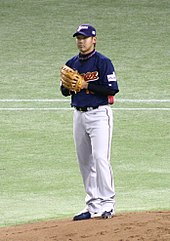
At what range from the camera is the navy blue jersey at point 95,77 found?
8.64 meters

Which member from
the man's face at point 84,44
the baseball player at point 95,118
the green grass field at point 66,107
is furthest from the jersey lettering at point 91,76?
the green grass field at point 66,107

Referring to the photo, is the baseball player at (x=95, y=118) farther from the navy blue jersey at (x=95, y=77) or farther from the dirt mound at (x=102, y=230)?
the dirt mound at (x=102, y=230)

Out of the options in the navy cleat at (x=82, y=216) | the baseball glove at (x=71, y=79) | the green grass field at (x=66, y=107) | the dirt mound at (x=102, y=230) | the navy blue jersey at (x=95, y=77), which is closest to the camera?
the dirt mound at (x=102, y=230)

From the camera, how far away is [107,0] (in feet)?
83.4

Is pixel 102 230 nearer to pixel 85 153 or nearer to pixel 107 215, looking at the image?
pixel 107 215

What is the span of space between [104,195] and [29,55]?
12861mm

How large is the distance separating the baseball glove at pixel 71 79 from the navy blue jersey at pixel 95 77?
92mm

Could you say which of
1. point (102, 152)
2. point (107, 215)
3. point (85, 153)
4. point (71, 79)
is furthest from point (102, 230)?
point (71, 79)

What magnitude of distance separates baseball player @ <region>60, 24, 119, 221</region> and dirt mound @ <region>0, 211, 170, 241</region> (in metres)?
0.25

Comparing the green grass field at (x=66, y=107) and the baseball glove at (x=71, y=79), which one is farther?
the green grass field at (x=66, y=107)

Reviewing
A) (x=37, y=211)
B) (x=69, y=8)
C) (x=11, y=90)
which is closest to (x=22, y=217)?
(x=37, y=211)

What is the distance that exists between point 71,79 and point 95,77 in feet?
0.87

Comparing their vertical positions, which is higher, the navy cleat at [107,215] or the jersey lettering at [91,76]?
the jersey lettering at [91,76]

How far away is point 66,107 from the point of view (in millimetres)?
16984
